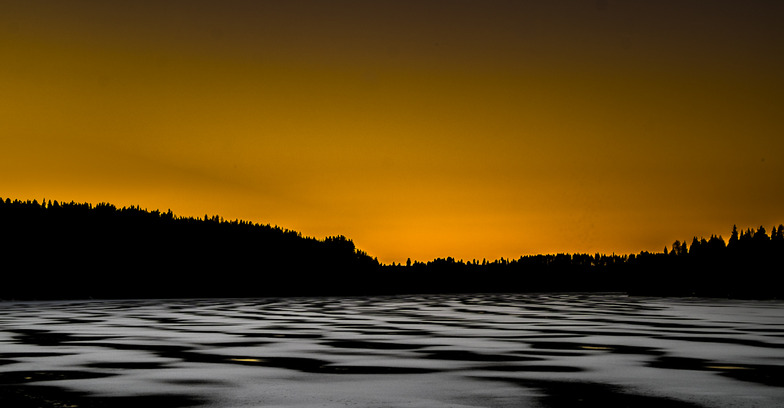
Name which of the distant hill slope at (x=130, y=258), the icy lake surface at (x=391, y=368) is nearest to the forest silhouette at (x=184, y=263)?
the distant hill slope at (x=130, y=258)

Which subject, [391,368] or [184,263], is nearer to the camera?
[391,368]

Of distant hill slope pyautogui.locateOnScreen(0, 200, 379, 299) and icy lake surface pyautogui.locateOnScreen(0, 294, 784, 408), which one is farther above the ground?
distant hill slope pyautogui.locateOnScreen(0, 200, 379, 299)

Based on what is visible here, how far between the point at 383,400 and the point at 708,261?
15618 cm

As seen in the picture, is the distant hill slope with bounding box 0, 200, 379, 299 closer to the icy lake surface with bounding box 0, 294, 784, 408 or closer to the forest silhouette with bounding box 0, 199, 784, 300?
the forest silhouette with bounding box 0, 199, 784, 300

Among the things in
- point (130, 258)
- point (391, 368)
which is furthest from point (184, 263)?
point (391, 368)

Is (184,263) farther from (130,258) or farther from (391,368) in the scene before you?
(391,368)

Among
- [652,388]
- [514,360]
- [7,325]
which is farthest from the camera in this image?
[7,325]

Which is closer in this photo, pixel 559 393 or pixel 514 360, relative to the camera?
pixel 559 393

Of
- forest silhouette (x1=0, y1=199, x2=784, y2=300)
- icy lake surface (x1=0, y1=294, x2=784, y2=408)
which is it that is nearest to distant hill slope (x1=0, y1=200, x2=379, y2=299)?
forest silhouette (x1=0, y1=199, x2=784, y2=300)

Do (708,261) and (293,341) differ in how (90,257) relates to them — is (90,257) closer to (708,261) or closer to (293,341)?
(708,261)

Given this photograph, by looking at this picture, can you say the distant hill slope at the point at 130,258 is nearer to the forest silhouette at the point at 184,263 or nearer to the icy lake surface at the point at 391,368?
the forest silhouette at the point at 184,263

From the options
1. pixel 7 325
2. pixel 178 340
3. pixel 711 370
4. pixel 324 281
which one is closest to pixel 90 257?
pixel 324 281

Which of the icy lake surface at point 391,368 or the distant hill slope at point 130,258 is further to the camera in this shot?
the distant hill slope at point 130,258

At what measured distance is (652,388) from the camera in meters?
15.2
